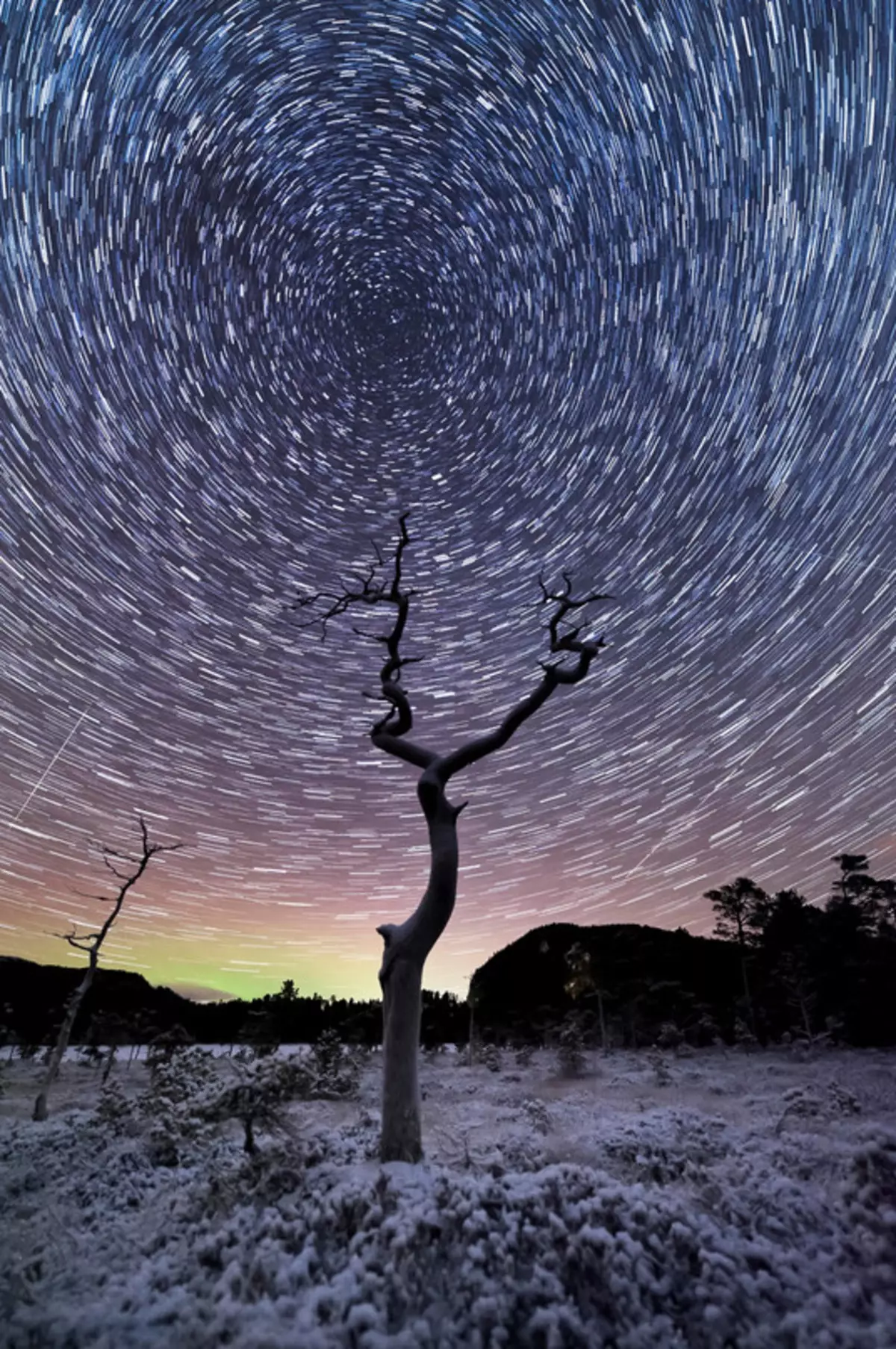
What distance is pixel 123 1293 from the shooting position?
205 inches

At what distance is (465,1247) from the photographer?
5.31 metres

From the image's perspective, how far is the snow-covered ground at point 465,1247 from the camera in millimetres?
4469

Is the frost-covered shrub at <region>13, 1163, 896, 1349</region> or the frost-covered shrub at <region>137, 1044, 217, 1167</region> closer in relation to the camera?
the frost-covered shrub at <region>13, 1163, 896, 1349</region>

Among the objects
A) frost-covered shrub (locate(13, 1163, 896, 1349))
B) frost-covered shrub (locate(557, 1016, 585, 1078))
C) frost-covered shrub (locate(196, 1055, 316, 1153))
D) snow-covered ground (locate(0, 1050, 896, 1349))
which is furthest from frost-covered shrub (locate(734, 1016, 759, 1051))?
frost-covered shrub (locate(196, 1055, 316, 1153))

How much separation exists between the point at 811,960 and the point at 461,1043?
23665 millimetres

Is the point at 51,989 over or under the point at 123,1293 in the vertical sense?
over

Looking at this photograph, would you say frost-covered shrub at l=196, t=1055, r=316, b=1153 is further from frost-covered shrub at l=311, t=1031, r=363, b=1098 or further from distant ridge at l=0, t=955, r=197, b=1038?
distant ridge at l=0, t=955, r=197, b=1038

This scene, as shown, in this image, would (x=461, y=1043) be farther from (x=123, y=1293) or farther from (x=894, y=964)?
(x=123, y=1293)

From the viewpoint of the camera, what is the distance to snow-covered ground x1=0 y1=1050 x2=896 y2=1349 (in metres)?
4.47

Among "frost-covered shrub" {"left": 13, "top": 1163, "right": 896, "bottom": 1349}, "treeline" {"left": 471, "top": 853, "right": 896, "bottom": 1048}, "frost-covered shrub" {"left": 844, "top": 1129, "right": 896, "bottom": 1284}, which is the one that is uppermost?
"treeline" {"left": 471, "top": 853, "right": 896, "bottom": 1048}

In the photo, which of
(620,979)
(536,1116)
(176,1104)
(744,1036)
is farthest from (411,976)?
(620,979)

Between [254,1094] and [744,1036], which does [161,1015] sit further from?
[254,1094]

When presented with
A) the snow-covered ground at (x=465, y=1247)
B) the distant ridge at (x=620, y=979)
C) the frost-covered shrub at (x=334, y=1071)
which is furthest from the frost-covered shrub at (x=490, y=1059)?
the snow-covered ground at (x=465, y=1247)

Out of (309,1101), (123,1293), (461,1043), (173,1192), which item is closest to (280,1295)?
(123,1293)
